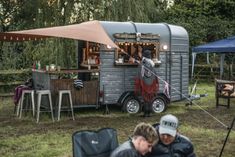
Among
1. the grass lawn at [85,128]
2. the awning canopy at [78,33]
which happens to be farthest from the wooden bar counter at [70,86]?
the awning canopy at [78,33]

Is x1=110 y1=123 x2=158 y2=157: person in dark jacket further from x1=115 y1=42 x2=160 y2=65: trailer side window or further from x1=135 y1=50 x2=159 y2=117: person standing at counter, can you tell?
x1=115 y1=42 x2=160 y2=65: trailer side window

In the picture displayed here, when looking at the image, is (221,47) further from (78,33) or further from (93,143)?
(93,143)

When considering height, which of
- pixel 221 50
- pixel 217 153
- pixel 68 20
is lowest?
pixel 217 153

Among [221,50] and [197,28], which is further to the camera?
[197,28]

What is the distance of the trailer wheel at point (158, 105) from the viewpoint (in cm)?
1206

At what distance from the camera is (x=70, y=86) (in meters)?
11.3

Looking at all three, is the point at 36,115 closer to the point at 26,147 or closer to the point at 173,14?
the point at 26,147

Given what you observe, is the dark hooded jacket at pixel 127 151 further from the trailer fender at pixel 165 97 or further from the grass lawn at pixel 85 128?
the trailer fender at pixel 165 97

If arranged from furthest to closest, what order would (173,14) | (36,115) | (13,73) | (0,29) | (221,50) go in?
(173,14), (0,29), (13,73), (221,50), (36,115)

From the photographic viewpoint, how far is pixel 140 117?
37.1 feet

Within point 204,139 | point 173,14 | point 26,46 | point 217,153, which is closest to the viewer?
point 217,153

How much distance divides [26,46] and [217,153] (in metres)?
12.9

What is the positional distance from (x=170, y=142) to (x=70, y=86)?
6973mm

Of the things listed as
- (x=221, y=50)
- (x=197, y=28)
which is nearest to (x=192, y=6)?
(x=197, y=28)
